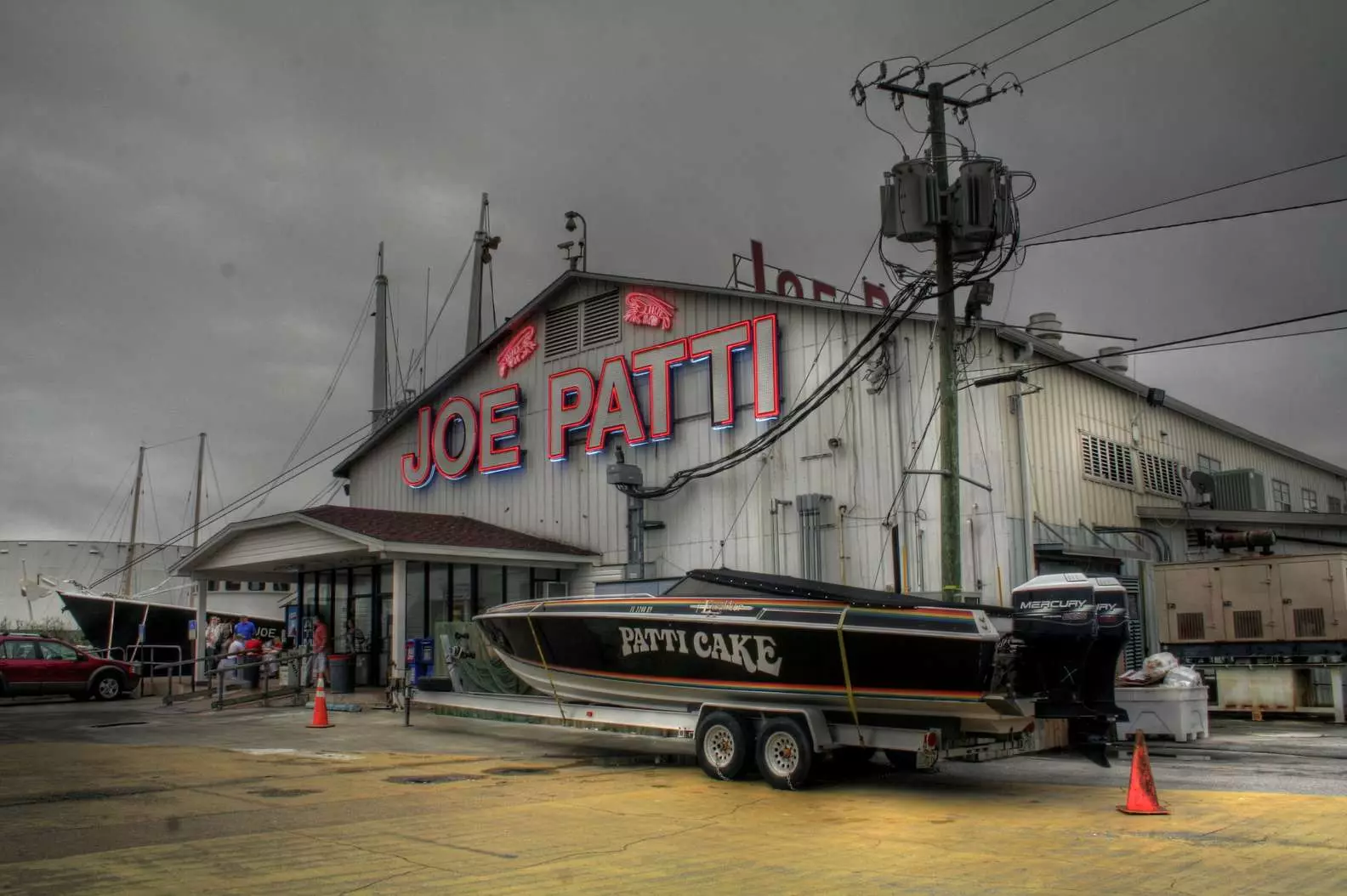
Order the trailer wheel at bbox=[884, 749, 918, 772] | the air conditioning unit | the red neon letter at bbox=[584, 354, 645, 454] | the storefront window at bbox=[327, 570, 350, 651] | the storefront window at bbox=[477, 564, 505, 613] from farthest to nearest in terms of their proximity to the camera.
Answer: the storefront window at bbox=[327, 570, 350, 651], the air conditioning unit, the storefront window at bbox=[477, 564, 505, 613], the red neon letter at bbox=[584, 354, 645, 454], the trailer wheel at bbox=[884, 749, 918, 772]

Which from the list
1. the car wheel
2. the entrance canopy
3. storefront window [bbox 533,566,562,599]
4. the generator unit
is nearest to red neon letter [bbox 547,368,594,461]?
the entrance canopy

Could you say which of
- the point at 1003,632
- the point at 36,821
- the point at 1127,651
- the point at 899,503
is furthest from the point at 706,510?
the point at 36,821

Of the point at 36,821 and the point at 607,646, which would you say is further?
the point at 607,646

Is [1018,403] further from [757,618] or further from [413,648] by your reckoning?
[413,648]

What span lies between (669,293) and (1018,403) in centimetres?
792

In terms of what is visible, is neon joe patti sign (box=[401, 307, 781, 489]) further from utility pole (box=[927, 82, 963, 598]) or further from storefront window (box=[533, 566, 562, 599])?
utility pole (box=[927, 82, 963, 598])

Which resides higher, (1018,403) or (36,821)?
(1018,403)

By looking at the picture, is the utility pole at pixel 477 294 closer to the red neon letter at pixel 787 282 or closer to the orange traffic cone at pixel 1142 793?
the red neon letter at pixel 787 282

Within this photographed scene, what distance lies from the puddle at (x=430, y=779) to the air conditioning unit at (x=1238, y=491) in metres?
18.9

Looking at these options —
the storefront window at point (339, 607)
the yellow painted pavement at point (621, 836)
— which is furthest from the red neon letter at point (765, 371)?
the storefront window at point (339, 607)

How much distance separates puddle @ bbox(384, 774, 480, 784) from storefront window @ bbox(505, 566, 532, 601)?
11.7 m

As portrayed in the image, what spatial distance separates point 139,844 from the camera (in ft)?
26.7

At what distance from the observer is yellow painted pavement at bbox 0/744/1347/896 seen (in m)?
7.03

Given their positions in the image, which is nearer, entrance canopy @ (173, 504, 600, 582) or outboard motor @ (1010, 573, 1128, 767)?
outboard motor @ (1010, 573, 1128, 767)
